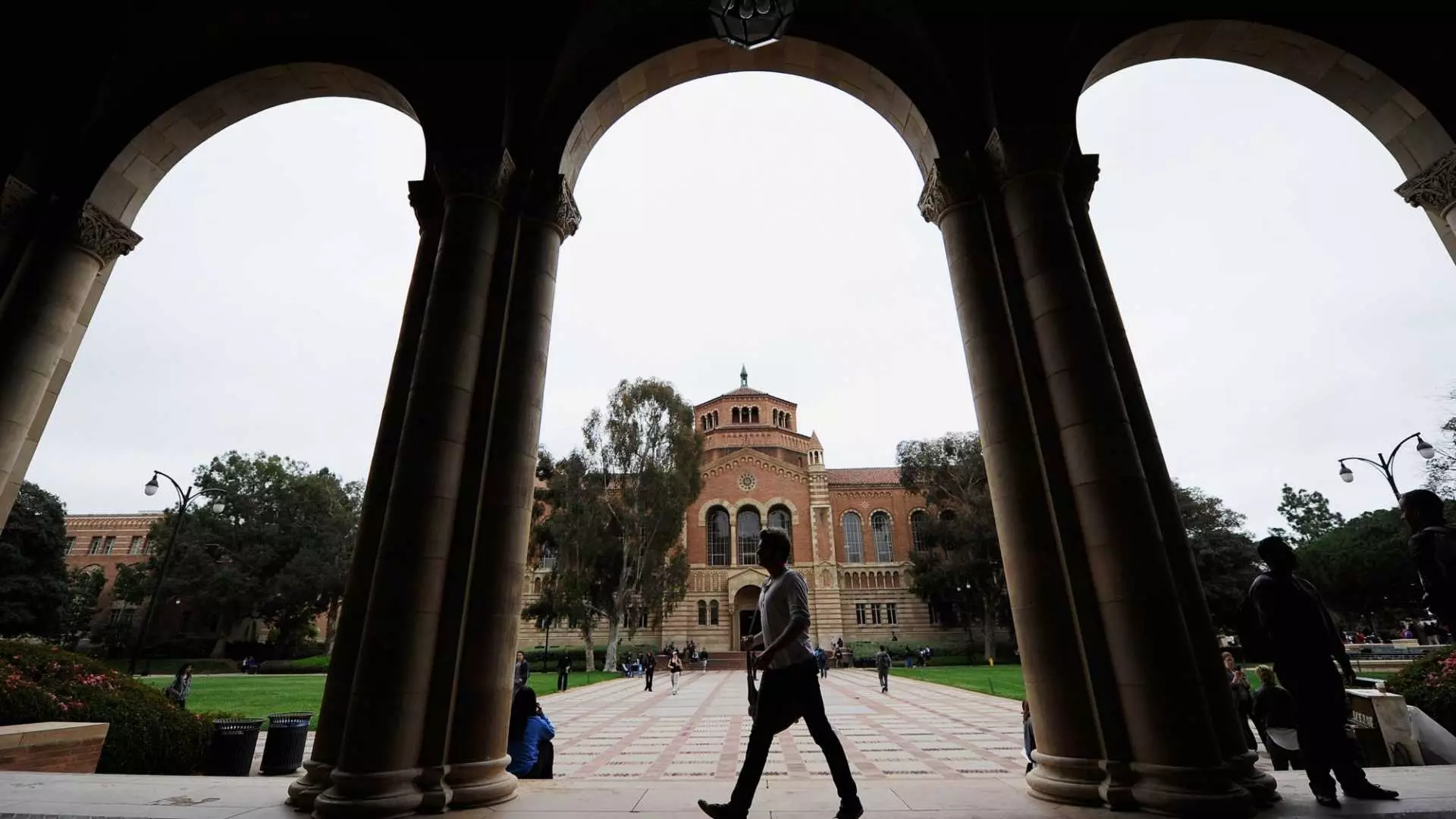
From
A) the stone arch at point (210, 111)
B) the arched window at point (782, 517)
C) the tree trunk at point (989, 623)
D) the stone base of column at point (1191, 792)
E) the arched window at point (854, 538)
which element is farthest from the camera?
the arched window at point (854, 538)

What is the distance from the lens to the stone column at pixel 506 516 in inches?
185

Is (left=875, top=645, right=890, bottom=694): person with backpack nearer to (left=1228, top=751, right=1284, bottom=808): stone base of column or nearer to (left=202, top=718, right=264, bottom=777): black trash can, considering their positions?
(left=202, top=718, right=264, bottom=777): black trash can

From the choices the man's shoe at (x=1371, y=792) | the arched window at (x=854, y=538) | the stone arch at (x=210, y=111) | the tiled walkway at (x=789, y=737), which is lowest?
the tiled walkway at (x=789, y=737)

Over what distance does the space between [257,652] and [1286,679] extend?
58.8 m

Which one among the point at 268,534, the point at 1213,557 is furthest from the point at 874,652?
the point at 268,534

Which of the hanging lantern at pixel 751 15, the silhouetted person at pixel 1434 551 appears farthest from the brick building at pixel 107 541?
the silhouetted person at pixel 1434 551

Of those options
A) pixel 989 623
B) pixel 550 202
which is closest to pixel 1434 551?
pixel 550 202

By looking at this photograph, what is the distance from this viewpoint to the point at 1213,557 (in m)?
40.2

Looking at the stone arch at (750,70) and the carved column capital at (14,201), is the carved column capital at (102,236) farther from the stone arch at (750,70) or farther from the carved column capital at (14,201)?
the stone arch at (750,70)

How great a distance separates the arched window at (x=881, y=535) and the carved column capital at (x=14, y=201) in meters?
53.6

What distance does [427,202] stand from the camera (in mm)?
6566

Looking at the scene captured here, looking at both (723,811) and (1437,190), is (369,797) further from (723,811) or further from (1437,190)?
(1437,190)

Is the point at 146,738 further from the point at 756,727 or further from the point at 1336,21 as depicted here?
the point at 1336,21

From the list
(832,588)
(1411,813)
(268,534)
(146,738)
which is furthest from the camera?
(832,588)
